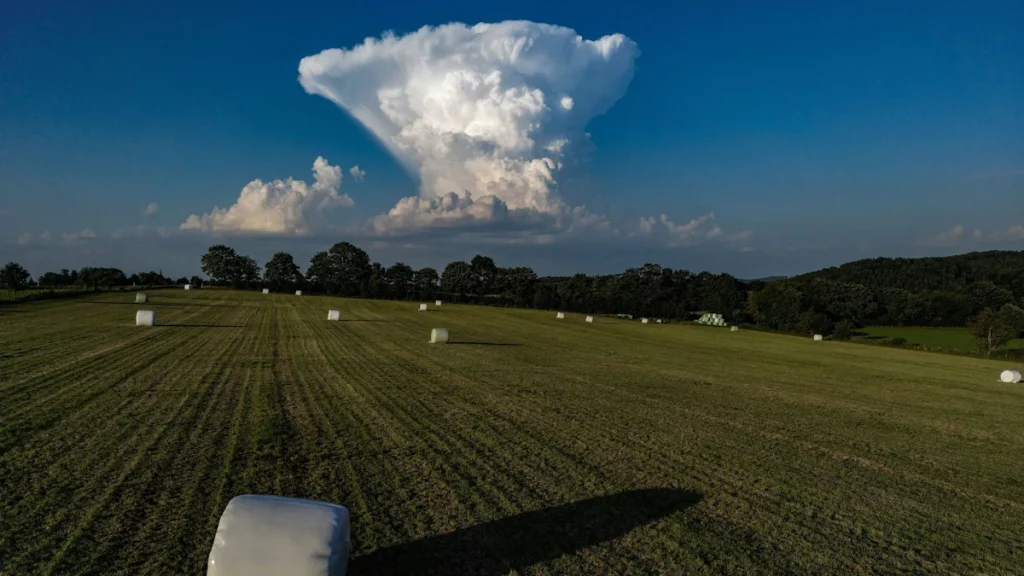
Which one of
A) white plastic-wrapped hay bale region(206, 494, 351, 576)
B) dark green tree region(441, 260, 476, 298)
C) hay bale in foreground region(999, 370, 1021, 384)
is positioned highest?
dark green tree region(441, 260, 476, 298)

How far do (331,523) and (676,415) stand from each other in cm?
1096

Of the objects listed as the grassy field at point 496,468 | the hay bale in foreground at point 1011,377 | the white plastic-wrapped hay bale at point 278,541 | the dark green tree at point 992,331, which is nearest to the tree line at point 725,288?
Answer: the dark green tree at point 992,331

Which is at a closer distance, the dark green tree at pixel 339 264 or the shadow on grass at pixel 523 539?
the shadow on grass at pixel 523 539

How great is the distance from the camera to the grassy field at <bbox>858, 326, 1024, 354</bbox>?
57656mm

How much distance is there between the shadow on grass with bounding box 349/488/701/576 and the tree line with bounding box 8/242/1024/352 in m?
60.7

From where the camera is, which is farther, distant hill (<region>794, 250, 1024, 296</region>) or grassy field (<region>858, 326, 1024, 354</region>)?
distant hill (<region>794, 250, 1024, 296</region>)

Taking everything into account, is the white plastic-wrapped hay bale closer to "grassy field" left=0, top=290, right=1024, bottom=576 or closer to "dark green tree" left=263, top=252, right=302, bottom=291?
"grassy field" left=0, top=290, right=1024, bottom=576

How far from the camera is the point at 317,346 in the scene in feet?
83.6

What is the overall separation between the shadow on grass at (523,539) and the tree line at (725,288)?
199ft

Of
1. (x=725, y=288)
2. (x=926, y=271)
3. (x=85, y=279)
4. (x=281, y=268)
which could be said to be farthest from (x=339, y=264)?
(x=926, y=271)

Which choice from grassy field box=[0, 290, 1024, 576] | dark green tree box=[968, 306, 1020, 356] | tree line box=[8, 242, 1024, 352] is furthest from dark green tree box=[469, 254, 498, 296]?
grassy field box=[0, 290, 1024, 576]

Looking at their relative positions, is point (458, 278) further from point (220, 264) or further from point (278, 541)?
point (278, 541)

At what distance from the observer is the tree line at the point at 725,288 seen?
268 feet

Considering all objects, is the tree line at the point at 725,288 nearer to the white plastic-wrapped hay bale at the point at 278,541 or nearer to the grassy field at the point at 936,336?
the grassy field at the point at 936,336
